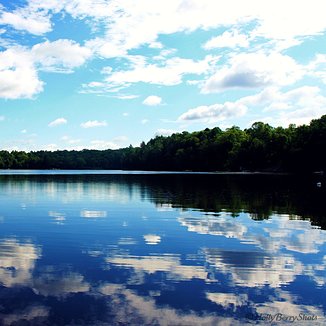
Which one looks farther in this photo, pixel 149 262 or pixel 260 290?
pixel 149 262

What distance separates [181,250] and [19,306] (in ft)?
30.5

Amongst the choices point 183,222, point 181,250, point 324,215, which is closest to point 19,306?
point 181,250

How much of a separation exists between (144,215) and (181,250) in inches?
533

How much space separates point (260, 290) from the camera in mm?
13391

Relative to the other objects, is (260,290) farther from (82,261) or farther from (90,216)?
(90,216)

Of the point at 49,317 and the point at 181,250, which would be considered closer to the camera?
the point at 49,317

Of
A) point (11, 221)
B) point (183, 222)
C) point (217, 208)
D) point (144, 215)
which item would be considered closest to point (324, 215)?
point (217, 208)

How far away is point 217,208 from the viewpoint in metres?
38.4

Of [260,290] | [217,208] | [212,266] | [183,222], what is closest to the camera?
[260,290]

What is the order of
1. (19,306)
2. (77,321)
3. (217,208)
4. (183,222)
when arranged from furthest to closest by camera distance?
1. (217,208)
2. (183,222)
3. (19,306)
4. (77,321)

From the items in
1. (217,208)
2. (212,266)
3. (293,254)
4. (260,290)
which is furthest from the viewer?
(217,208)

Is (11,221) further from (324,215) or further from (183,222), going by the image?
(324,215)

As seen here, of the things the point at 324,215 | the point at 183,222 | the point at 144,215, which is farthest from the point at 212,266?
the point at 324,215

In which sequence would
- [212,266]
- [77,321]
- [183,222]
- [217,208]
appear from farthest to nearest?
[217,208], [183,222], [212,266], [77,321]
